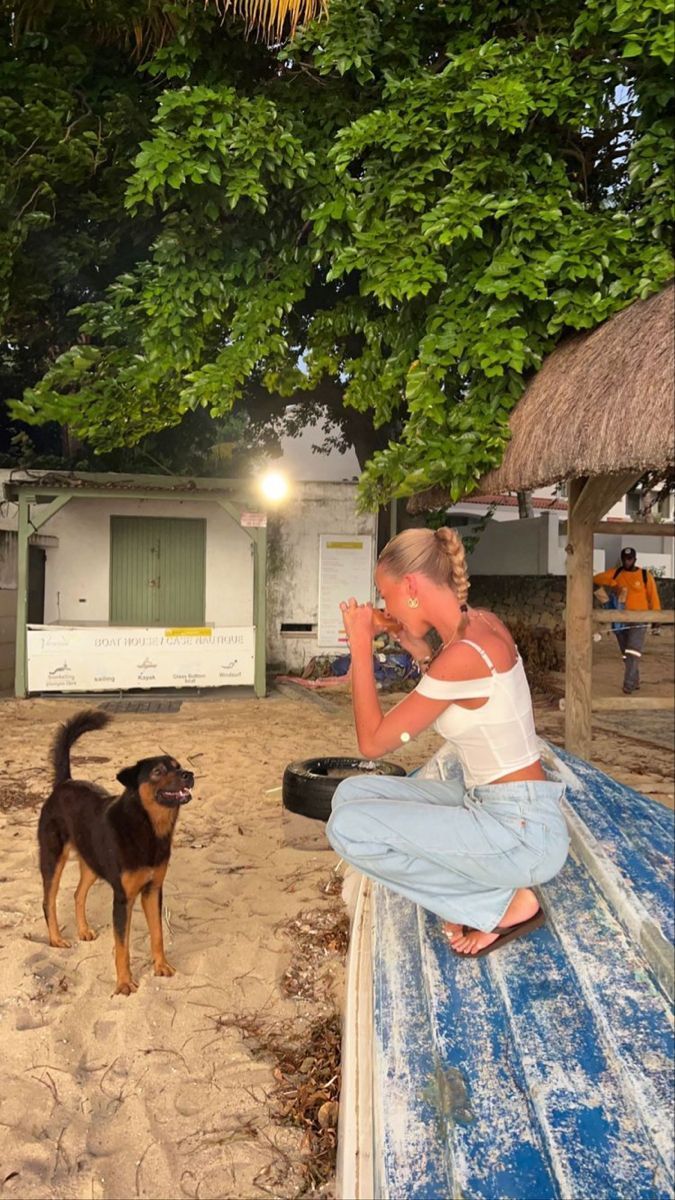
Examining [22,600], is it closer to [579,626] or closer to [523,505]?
[579,626]

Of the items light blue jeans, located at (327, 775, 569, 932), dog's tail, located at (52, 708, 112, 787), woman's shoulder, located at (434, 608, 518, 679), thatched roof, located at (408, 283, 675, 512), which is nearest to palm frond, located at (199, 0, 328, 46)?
thatched roof, located at (408, 283, 675, 512)

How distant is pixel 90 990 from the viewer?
339 cm

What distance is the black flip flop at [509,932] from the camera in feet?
8.06

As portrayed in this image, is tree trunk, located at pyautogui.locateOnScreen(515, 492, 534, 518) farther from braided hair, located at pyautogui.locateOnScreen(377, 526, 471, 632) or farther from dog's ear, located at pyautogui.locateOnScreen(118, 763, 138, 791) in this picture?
braided hair, located at pyautogui.locateOnScreen(377, 526, 471, 632)

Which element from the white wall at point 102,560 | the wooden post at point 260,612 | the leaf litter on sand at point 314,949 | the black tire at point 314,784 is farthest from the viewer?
the white wall at point 102,560

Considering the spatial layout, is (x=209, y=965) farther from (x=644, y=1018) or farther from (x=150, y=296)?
(x=150, y=296)

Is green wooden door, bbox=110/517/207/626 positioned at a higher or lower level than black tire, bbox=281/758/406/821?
higher

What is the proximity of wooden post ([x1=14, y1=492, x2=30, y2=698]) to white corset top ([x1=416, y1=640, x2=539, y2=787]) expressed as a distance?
9.54 m

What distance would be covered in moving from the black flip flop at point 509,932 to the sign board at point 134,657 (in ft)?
28.9

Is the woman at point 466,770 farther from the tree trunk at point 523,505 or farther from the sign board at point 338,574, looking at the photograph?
the sign board at point 338,574

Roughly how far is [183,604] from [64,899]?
942 centimetres

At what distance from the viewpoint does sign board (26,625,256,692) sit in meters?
10.6

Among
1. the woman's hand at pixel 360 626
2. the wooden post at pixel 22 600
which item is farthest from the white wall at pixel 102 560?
the woman's hand at pixel 360 626

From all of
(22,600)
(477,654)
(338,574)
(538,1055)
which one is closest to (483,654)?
(477,654)
